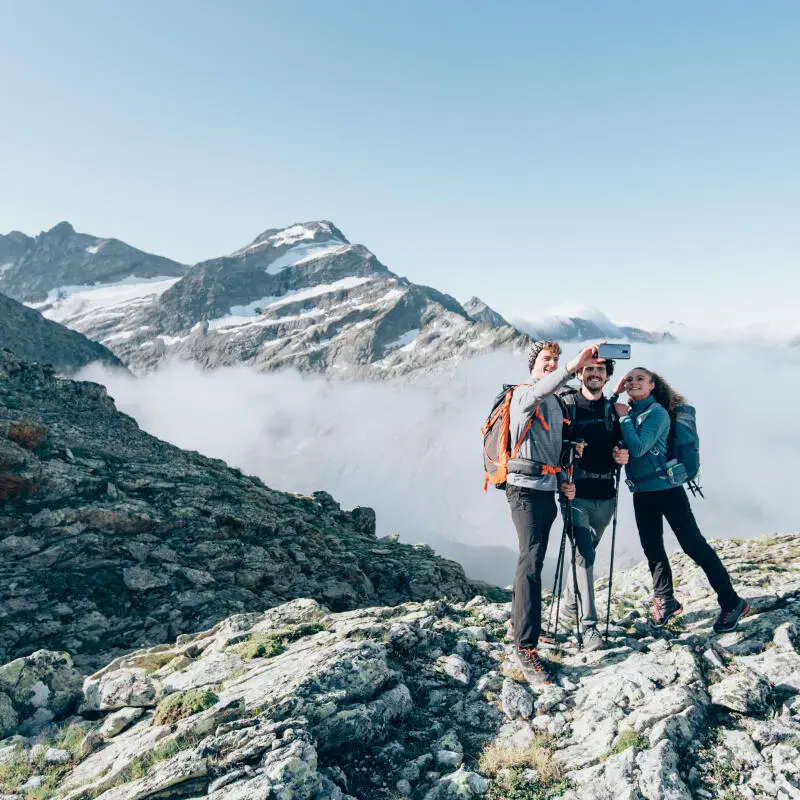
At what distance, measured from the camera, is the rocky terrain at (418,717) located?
6.02 metres

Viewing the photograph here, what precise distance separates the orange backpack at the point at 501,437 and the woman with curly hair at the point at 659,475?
204 cm

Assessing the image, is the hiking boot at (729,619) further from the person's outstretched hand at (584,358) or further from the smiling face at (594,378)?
the person's outstretched hand at (584,358)

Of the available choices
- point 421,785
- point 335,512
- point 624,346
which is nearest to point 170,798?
point 421,785

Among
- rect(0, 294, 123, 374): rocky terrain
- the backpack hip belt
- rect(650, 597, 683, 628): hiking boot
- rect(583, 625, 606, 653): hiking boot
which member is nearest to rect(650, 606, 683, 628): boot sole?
rect(650, 597, 683, 628): hiking boot

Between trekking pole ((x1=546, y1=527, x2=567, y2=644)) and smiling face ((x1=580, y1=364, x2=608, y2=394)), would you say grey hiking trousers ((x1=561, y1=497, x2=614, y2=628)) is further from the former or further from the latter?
smiling face ((x1=580, y1=364, x2=608, y2=394))

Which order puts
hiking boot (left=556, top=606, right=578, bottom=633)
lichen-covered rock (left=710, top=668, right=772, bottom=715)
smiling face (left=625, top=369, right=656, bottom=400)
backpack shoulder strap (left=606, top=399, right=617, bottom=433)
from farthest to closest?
hiking boot (left=556, top=606, right=578, bottom=633) < smiling face (left=625, top=369, right=656, bottom=400) < backpack shoulder strap (left=606, top=399, right=617, bottom=433) < lichen-covered rock (left=710, top=668, right=772, bottom=715)

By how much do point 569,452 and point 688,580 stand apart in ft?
27.5

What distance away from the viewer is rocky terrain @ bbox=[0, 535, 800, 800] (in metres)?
6.02

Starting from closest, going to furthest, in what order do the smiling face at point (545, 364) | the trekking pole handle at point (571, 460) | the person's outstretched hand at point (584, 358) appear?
the person's outstretched hand at point (584, 358)
the smiling face at point (545, 364)
the trekking pole handle at point (571, 460)

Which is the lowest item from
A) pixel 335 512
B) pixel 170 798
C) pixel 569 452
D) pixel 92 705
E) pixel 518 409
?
pixel 335 512

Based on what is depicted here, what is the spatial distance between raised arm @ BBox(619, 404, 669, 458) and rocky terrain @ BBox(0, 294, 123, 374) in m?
143

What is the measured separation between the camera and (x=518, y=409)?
7.70m

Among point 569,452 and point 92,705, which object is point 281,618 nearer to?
point 92,705

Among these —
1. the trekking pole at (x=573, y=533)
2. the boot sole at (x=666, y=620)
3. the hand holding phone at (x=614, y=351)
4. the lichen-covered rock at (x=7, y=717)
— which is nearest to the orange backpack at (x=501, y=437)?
the trekking pole at (x=573, y=533)
